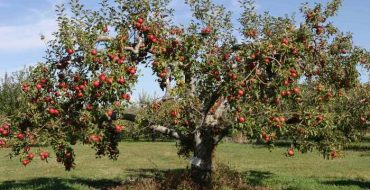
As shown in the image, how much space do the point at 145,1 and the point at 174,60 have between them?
1.96 metres

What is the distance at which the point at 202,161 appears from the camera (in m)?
15.6

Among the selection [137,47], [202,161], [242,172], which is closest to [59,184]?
[202,161]

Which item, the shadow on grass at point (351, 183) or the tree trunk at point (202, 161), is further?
the shadow on grass at point (351, 183)

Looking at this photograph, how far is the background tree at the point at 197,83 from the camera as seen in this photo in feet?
37.8

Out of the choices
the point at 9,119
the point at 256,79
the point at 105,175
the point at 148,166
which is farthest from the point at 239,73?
the point at 148,166

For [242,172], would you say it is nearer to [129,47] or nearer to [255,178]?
[255,178]

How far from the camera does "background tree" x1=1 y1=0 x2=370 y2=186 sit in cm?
1151

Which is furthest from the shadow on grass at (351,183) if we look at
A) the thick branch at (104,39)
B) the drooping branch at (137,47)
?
the thick branch at (104,39)

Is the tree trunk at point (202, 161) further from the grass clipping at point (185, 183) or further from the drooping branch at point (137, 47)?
the drooping branch at point (137, 47)

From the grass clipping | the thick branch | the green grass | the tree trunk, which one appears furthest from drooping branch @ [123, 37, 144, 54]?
the green grass

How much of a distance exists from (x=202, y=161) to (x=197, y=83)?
113 inches

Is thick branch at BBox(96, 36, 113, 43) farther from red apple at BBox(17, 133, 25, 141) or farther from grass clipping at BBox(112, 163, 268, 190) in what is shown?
grass clipping at BBox(112, 163, 268, 190)

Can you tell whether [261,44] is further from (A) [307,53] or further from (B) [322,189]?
(B) [322,189]

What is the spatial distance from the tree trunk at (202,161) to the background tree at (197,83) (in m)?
0.03
